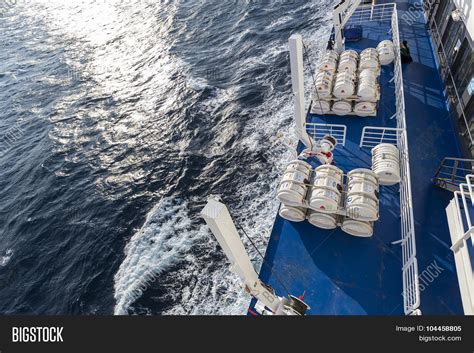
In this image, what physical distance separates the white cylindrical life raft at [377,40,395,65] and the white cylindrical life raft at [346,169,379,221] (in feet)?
37.8

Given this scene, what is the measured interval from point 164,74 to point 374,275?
30.4 metres

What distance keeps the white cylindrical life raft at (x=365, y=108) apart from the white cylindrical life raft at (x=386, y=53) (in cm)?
501

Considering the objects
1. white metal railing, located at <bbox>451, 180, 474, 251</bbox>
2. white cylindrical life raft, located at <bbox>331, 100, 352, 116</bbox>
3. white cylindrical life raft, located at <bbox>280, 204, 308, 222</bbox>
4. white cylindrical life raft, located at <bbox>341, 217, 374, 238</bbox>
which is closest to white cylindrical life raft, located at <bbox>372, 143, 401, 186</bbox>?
white cylindrical life raft, located at <bbox>341, 217, 374, 238</bbox>

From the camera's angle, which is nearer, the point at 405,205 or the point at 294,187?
the point at 405,205

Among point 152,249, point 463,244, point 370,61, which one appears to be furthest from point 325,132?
point 152,249

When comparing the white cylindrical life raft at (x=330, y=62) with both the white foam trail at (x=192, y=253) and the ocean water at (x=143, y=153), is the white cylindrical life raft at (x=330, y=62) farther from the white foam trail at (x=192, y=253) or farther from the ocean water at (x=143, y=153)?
the ocean water at (x=143, y=153)

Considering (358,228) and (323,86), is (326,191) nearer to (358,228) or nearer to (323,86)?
(358,228)

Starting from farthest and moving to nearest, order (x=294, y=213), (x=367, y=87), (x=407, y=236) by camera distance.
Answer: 1. (x=367, y=87)
2. (x=294, y=213)
3. (x=407, y=236)

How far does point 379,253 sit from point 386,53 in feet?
47.0

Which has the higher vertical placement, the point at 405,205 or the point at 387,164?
the point at 387,164

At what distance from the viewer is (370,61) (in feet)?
62.0

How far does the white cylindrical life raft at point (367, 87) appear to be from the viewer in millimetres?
17391

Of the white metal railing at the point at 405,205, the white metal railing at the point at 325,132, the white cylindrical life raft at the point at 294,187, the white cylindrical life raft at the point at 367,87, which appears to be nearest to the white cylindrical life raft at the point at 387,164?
the white metal railing at the point at 405,205

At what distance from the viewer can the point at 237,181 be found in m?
22.6
